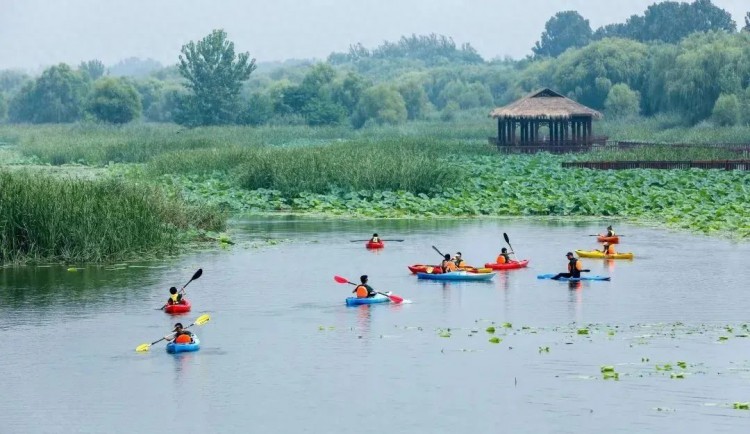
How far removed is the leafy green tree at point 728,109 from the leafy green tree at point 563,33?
9477 centimetres

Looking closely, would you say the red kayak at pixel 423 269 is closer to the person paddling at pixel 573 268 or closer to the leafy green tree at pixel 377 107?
the person paddling at pixel 573 268

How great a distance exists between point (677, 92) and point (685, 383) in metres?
63.2

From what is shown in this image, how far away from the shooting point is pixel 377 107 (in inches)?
3981

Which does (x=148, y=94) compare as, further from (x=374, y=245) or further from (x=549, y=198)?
(x=374, y=245)

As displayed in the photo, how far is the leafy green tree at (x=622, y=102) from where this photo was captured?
9062cm

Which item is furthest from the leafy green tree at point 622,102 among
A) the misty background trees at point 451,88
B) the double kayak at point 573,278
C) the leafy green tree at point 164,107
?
the double kayak at point 573,278

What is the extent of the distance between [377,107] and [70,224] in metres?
72.3

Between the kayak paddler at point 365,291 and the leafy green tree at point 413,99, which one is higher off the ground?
the leafy green tree at point 413,99

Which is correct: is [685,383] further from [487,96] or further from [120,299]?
[487,96]

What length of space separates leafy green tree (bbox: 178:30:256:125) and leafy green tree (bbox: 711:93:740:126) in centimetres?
3541

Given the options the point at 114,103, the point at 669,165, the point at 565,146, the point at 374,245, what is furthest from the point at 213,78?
the point at 374,245

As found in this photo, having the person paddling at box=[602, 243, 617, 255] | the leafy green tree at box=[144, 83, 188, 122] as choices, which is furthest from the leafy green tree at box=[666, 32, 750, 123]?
the leafy green tree at box=[144, 83, 188, 122]

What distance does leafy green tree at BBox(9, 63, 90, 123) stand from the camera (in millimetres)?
117750

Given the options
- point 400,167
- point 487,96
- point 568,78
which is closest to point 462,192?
point 400,167
